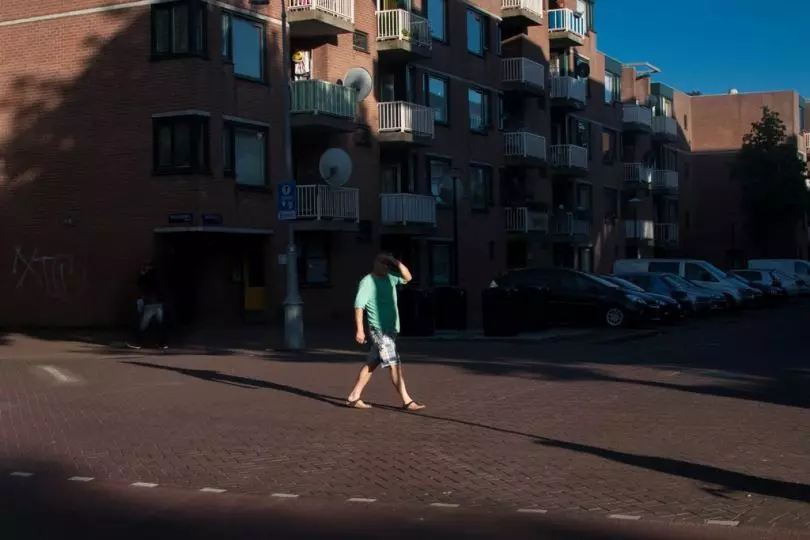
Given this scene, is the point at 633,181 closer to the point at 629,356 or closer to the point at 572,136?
the point at 572,136

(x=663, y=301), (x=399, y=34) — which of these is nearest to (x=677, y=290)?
(x=663, y=301)

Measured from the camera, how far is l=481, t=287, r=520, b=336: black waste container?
23.1m

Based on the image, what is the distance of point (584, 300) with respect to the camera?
2569 cm

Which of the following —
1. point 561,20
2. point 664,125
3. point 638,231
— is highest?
point 561,20

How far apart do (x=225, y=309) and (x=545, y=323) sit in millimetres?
8400

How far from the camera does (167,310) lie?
80.1ft

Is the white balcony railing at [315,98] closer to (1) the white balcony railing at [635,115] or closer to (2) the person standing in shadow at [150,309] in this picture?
(2) the person standing in shadow at [150,309]

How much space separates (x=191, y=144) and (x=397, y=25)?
980 cm

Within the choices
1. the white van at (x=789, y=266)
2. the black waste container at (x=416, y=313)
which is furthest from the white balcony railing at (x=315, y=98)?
the white van at (x=789, y=266)

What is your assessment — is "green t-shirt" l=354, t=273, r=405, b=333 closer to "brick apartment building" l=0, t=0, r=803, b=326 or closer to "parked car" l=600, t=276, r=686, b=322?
"brick apartment building" l=0, t=0, r=803, b=326

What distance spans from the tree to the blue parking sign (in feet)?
157

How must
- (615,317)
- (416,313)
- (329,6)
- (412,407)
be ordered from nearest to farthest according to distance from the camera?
(412,407) → (416,313) → (615,317) → (329,6)

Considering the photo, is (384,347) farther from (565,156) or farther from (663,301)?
(565,156)

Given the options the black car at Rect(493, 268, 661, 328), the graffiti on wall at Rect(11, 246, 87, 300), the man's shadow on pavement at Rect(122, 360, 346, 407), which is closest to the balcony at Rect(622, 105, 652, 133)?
the black car at Rect(493, 268, 661, 328)
